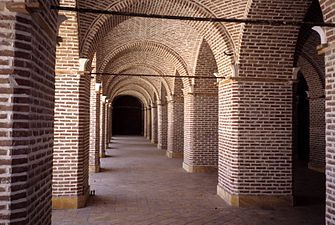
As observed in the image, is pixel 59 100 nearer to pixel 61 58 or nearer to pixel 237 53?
pixel 61 58

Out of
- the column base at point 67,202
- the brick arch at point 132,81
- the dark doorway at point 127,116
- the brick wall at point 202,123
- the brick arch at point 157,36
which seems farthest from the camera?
the dark doorway at point 127,116

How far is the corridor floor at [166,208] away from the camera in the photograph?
667cm

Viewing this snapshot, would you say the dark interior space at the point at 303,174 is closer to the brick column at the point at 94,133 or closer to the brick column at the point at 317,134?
the brick column at the point at 317,134

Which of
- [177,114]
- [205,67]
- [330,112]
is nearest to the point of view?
[330,112]

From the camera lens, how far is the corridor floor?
667 centimetres

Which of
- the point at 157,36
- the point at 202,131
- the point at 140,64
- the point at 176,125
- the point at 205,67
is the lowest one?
the point at 202,131

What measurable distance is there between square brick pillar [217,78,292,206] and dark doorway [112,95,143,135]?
115ft

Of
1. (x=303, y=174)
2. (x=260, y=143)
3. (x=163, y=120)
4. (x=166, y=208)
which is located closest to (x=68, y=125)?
(x=166, y=208)

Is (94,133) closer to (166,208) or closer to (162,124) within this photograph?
(166,208)

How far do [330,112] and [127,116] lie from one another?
128 feet

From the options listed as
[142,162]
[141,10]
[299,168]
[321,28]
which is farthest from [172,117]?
[321,28]

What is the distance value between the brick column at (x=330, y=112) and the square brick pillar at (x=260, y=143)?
10.6 ft

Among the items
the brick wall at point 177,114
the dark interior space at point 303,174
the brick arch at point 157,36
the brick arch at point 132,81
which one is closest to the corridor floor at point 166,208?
the dark interior space at point 303,174

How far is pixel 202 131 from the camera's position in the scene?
12.9 m
